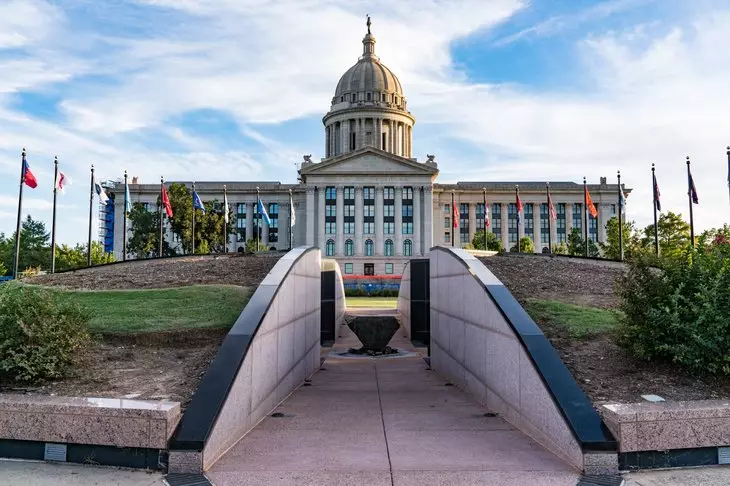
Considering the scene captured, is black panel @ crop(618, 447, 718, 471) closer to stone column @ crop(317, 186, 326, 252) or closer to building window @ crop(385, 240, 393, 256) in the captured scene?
stone column @ crop(317, 186, 326, 252)

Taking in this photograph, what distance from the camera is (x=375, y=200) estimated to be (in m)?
88.5

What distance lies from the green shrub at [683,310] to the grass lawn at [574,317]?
2.38 metres

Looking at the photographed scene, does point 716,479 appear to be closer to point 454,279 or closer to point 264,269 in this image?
point 454,279

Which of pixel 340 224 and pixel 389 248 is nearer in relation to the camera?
pixel 340 224

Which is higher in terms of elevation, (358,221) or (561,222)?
(561,222)

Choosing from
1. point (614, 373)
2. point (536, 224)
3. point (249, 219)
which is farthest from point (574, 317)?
point (249, 219)

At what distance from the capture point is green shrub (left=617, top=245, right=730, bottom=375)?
9.52 meters

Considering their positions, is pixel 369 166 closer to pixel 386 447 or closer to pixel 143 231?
pixel 143 231

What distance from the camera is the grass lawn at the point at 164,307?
1477 cm

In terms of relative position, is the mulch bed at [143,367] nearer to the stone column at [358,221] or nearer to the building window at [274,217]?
the stone column at [358,221]

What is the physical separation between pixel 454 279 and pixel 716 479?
6947 mm

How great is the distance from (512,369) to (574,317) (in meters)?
6.78

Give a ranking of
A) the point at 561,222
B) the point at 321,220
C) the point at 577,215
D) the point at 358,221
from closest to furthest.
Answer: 1. the point at 321,220
2. the point at 358,221
3. the point at 561,222
4. the point at 577,215

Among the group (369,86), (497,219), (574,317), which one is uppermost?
(369,86)
